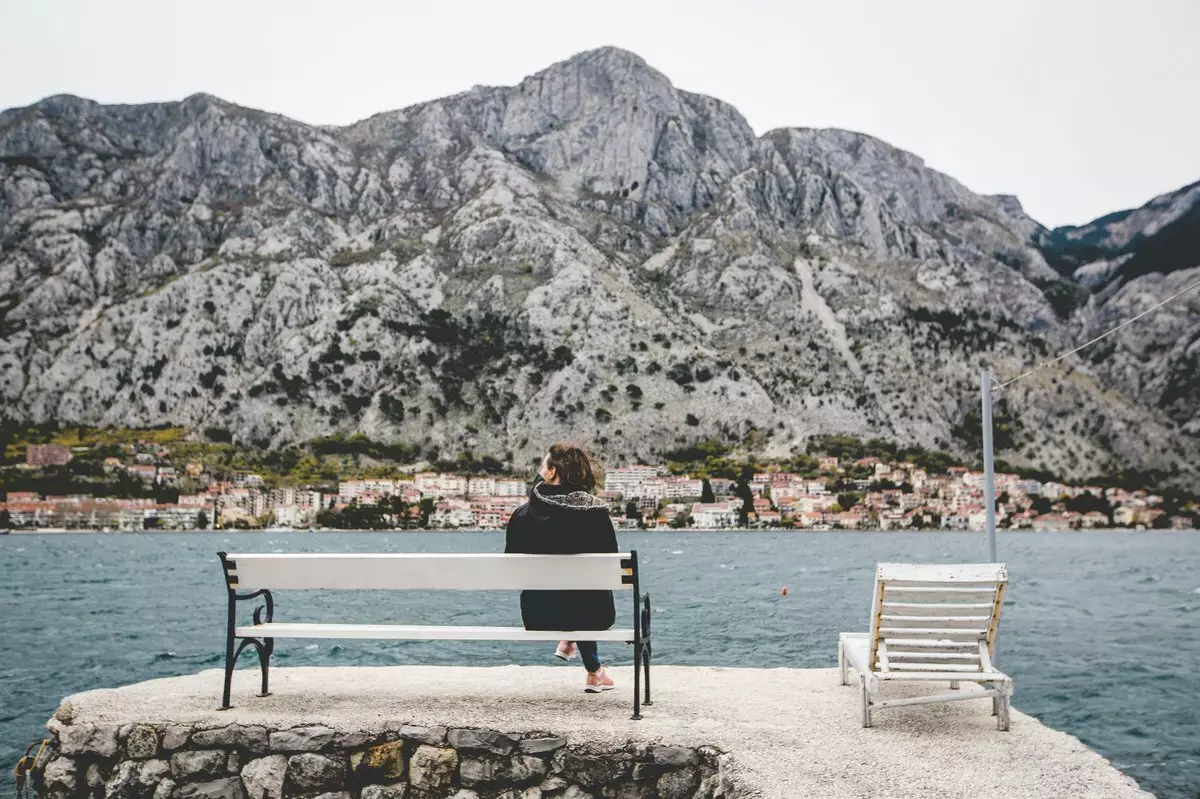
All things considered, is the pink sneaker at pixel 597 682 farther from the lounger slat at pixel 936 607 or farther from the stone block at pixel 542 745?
the lounger slat at pixel 936 607

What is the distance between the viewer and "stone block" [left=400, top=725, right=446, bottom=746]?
18.0 feet

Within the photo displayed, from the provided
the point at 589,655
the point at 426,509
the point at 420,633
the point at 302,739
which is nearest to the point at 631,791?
the point at 589,655

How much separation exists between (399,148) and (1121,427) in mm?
124302

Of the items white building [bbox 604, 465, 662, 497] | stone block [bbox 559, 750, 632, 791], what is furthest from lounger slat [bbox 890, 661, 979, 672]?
white building [bbox 604, 465, 662, 497]

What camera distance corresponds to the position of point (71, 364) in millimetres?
115312

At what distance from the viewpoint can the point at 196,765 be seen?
5.55 meters

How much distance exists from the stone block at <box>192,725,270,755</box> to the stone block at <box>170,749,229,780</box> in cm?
6

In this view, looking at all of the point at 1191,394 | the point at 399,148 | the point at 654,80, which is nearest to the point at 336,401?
the point at 399,148

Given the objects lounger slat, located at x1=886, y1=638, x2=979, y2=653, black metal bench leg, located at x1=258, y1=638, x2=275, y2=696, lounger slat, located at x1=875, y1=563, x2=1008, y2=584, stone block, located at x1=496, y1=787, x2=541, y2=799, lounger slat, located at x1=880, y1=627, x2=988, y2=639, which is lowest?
stone block, located at x1=496, y1=787, x2=541, y2=799

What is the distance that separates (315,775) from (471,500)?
109 m

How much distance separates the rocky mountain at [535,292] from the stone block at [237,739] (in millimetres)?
102913

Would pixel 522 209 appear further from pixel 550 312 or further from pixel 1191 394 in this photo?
pixel 1191 394

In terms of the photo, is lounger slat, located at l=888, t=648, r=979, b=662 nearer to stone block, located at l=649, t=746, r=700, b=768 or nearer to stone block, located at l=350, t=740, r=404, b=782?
stone block, located at l=649, t=746, r=700, b=768

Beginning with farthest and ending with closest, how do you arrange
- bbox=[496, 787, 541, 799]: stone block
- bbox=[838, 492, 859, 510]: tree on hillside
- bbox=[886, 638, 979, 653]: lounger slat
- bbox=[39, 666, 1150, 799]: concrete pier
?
bbox=[838, 492, 859, 510]: tree on hillside, bbox=[886, 638, 979, 653]: lounger slat, bbox=[496, 787, 541, 799]: stone block, bbox=[39, 666, 1150, 799]: concrete pier
